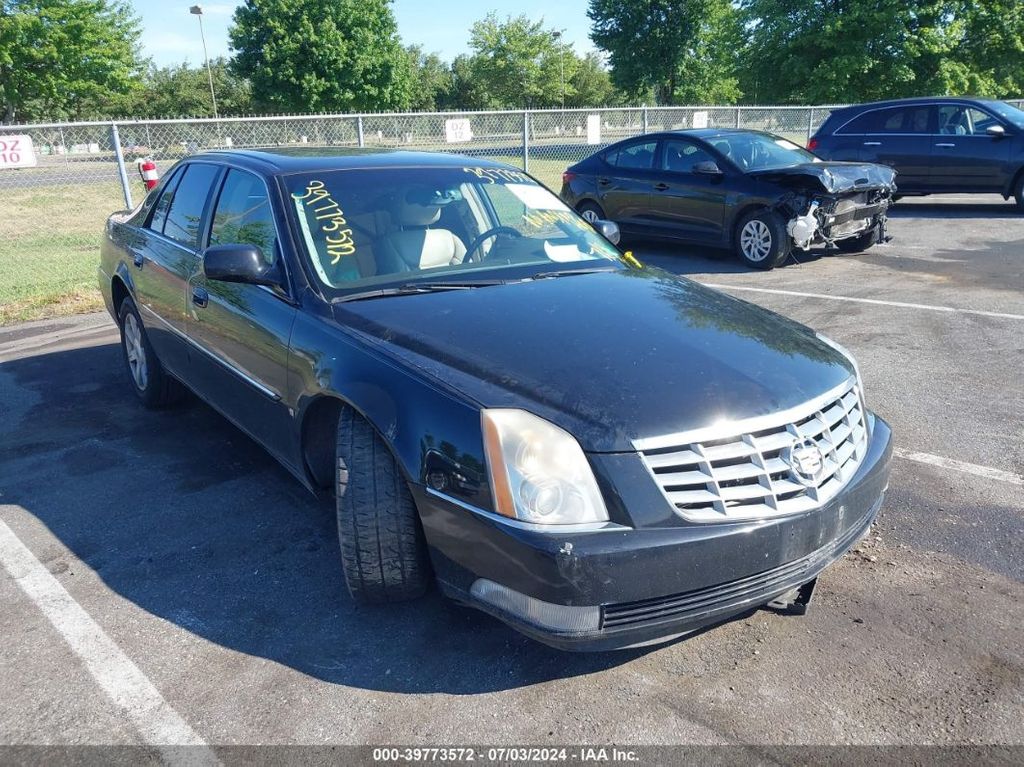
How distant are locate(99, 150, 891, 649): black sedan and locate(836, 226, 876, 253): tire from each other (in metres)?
6.78

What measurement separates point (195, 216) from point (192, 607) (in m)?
2.32

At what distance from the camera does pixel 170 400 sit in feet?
17.2

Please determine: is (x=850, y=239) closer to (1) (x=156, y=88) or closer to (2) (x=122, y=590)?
(2) (x=122, y=590)

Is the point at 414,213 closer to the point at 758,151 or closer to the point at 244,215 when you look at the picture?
the point at 244,215

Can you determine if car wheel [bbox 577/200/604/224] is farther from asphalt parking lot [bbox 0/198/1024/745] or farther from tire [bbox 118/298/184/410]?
tire [bbox 118/298/184/410]

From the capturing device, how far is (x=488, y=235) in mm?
3889

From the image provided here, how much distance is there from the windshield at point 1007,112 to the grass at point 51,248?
42.0 ft

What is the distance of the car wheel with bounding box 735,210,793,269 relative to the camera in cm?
893

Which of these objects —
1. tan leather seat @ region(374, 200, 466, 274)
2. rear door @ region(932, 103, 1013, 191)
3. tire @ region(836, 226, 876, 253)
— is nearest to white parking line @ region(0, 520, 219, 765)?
tan leather seat @ region(374, 200, 466, 274)

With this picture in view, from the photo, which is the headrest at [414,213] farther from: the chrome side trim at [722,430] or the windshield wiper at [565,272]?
the chrome side trim at [722,430]

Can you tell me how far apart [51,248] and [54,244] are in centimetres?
37

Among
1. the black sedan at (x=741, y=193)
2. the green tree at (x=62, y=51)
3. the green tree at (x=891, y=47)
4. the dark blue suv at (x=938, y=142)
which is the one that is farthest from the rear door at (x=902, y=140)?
the green tree at (x=62, y=51)

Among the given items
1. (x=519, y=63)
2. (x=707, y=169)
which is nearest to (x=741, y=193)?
(x=707, y=169)

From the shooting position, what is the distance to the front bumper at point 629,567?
7.51 ft
